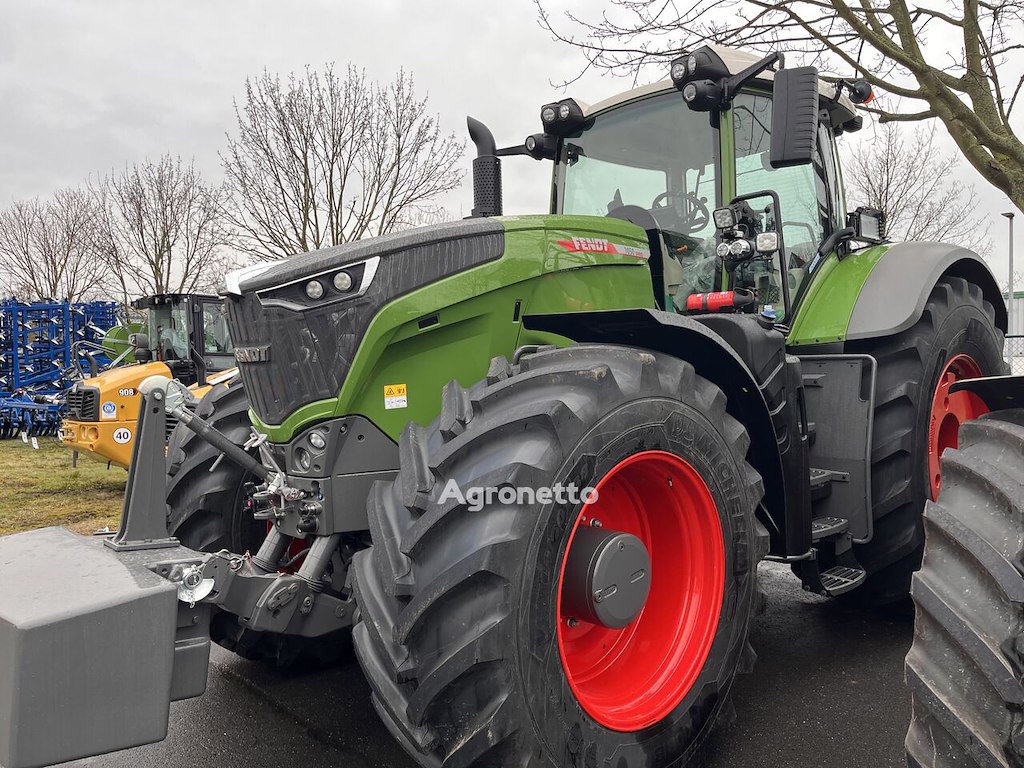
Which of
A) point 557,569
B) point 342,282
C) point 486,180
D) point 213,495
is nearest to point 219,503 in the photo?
point 213,495

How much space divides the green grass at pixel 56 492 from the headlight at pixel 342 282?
4.57 m

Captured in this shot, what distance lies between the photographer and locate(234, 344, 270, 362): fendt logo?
8.33ft

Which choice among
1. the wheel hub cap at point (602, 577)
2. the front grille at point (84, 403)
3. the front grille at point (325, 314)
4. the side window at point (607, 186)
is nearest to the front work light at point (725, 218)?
the side window at point (607, 186)

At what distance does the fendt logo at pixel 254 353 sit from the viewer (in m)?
2.54

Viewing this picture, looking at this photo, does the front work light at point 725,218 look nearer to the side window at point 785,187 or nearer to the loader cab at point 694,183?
the loader cab at point 694,183

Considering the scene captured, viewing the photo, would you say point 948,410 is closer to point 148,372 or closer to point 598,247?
point 598,247

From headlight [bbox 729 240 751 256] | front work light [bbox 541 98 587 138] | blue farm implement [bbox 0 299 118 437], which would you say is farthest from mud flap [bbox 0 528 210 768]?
blue farm implement [bbox 0 299 118 437]

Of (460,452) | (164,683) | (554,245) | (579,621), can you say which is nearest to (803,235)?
(554,245)

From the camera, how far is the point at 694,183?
147 inches

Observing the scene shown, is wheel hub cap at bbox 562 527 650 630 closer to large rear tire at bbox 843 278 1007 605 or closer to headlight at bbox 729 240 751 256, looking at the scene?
headlight at bbox 729 240 751 256

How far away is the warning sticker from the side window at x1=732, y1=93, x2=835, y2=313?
2009 millimetres

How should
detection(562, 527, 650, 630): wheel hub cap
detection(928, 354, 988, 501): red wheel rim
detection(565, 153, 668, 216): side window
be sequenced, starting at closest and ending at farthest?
detection(562, 527, 650, 630): wheel hub cap → detection(565, 153, 668, 216): side window → detection(928, 354, 988, 501): red wheel rim

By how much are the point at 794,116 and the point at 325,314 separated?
194 cm

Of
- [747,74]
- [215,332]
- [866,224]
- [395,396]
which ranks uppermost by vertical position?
[747,74]
